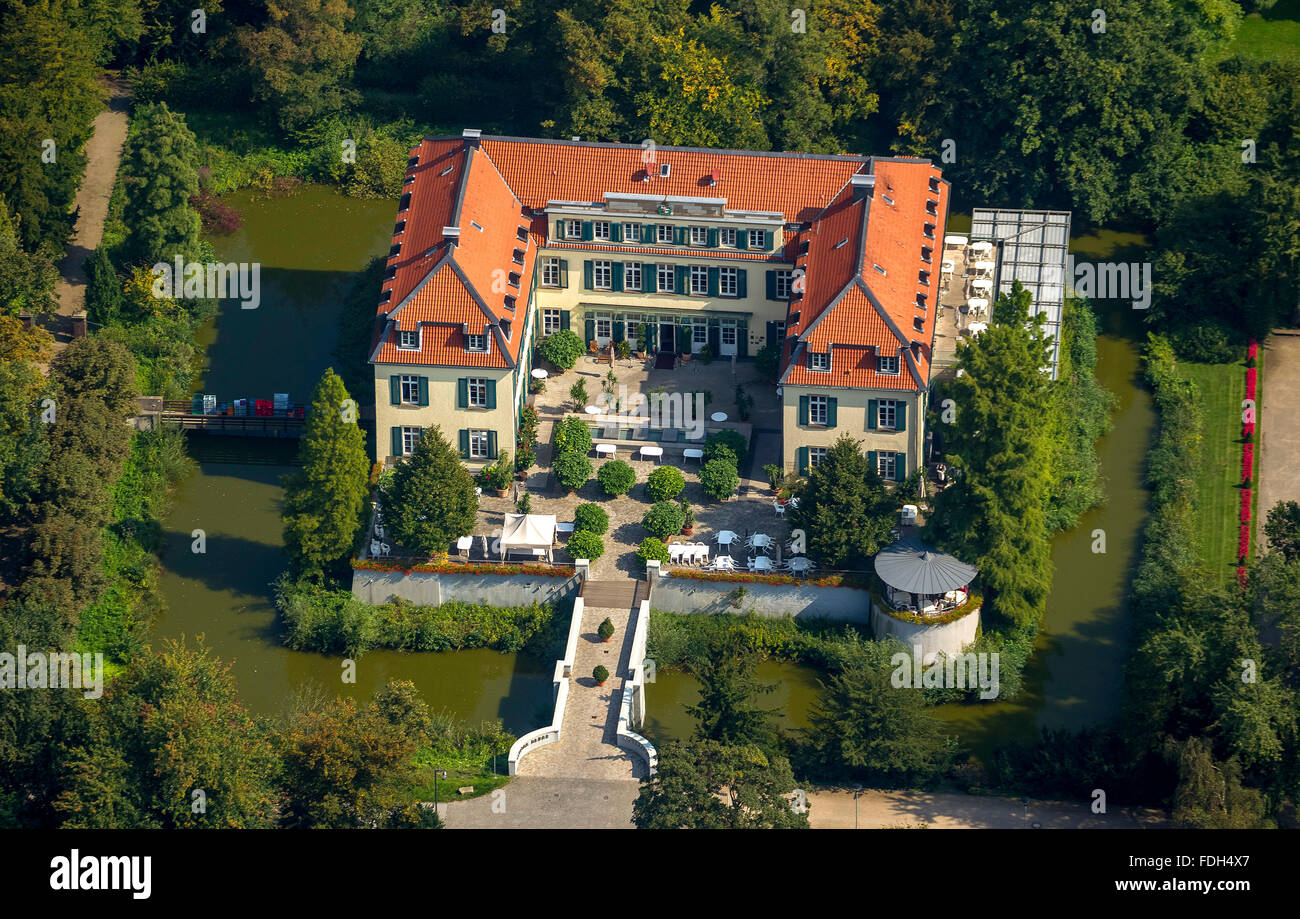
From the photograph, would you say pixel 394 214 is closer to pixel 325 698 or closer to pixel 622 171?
pixel 622 171

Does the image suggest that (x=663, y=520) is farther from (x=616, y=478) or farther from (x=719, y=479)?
(x=616, y=478)

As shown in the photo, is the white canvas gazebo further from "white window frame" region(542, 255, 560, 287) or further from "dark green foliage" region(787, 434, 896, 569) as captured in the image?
"white window frame" region(542, 255, 560, 287)

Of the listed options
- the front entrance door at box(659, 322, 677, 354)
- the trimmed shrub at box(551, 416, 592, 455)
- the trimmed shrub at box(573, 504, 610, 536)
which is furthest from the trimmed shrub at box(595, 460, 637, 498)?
the front entrance door at box(659, 322, 677, 354)

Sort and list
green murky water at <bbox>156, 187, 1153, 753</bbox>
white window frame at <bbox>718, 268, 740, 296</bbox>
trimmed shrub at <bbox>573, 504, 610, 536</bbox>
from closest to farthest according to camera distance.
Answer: green murky water at <bbox>156, 187, 1153, 753</bbox>, trimmed shrub at <bbox>573, 504, 610, 536</bbox>, white window frame at <bbox>718, 268, 740, 296</bbox>

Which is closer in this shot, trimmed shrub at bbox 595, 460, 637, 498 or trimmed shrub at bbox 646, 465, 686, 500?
trimmed shrub at bbox 646, 465, 686, 500

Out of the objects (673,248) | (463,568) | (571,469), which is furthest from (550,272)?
(463,568)

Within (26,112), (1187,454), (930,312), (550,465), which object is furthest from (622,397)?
(26,112)

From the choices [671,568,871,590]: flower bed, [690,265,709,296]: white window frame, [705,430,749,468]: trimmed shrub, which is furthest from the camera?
[690,265,709,296]: white window frame
